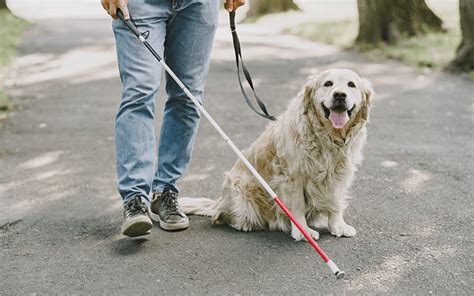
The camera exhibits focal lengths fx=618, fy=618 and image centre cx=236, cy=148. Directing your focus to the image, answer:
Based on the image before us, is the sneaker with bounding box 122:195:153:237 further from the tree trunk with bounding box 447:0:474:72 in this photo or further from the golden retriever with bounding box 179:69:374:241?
the tree trunk with bounding box 447:0:474:72

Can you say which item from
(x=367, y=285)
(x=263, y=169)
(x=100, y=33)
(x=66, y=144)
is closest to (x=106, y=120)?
(x=66, y=144)

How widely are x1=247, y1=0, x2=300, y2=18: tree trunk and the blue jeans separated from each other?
2168 centimetres

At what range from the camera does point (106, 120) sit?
26.1ft

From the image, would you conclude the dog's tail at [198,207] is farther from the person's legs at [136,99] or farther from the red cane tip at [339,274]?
the red cane tip at [339,274]

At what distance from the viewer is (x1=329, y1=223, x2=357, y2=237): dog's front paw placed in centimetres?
414

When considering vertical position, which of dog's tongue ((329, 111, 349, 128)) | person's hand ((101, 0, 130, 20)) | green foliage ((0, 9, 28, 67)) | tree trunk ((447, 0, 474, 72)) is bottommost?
green foliage ((0, 9, 28, 67))

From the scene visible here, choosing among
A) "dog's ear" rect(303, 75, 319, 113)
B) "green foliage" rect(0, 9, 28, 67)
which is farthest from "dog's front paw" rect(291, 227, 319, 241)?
"green foliage" rect(0, 9, 28, 67)

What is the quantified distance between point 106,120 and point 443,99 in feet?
15.6

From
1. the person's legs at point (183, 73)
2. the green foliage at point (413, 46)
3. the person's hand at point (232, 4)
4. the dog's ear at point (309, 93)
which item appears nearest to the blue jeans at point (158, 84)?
the person's legs at point (183, 73)

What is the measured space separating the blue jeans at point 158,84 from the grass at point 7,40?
4488 mm

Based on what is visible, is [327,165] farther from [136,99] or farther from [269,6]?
[269,6]

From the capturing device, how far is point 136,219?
3.71 meters

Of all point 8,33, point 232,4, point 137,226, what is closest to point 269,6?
point 8,33

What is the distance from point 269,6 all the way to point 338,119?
22.3 meters
